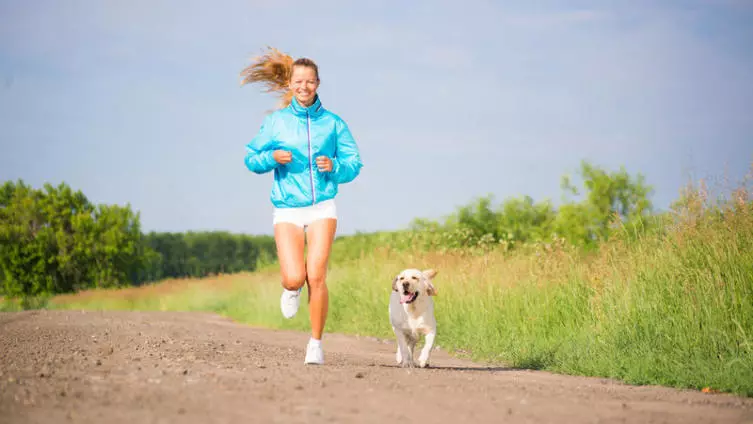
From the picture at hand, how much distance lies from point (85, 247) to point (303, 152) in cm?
3465

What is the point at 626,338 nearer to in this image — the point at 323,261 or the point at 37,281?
the point at 323,261

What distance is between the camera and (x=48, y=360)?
718 cm

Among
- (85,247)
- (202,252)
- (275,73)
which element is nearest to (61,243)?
(85,247)

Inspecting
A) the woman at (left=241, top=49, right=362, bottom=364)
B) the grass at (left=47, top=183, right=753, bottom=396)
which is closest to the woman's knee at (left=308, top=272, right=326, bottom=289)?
the woman at (left=241, top=49, right=362, bottom=364)

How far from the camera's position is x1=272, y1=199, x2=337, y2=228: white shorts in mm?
7293

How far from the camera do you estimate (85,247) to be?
1531 inches

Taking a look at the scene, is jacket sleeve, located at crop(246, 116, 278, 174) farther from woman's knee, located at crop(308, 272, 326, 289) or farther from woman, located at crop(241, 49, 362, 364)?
woman's knee, located at crop(308, 272, 326, 289)

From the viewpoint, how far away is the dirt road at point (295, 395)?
4645mm

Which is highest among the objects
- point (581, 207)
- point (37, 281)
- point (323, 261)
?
point (581, 207)

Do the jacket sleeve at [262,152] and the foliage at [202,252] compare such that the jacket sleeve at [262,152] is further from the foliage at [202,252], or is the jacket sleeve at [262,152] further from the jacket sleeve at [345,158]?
the foliage at [202,252]

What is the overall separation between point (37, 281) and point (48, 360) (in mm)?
33981

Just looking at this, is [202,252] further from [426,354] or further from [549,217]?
[426,354]

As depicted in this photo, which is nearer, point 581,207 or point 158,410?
point 158,410

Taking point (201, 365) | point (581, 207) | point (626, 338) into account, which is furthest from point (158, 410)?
point (581, 207)
